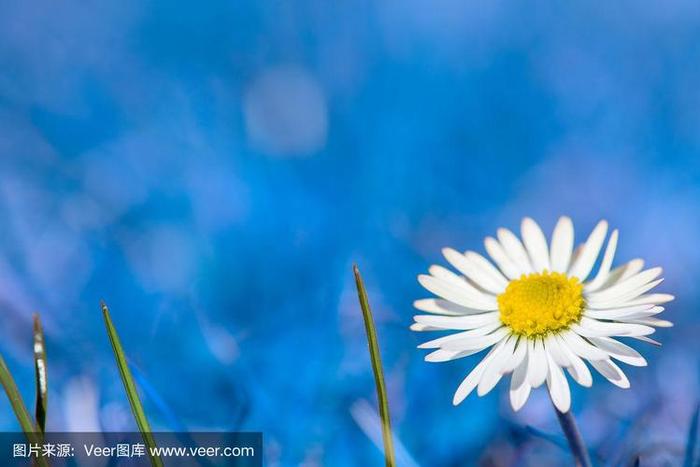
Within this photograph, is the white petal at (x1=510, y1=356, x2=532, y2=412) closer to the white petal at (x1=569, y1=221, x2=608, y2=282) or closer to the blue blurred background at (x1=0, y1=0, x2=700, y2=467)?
the white petal at (x1=569, y1=221, x2=608, y2=282)

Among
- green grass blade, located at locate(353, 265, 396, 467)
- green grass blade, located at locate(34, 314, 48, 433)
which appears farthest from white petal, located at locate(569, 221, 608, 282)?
green grass blade, located at locate(34, 314, 48, 433)

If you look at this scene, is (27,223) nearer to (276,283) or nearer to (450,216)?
(276,283)

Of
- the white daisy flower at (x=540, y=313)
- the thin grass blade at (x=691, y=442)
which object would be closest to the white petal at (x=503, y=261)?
the white daisy flower at (x=540, y=313)

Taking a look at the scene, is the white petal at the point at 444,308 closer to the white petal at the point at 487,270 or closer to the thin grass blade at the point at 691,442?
the white petal at the point at 487,270

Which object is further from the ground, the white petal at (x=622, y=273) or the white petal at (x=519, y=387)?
the white petal at (x=622, y=273)

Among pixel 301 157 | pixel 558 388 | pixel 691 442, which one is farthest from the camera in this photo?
pixel 301 157

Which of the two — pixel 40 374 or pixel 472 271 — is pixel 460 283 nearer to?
pixel 472 271

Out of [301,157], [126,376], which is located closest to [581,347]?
[126,376]
